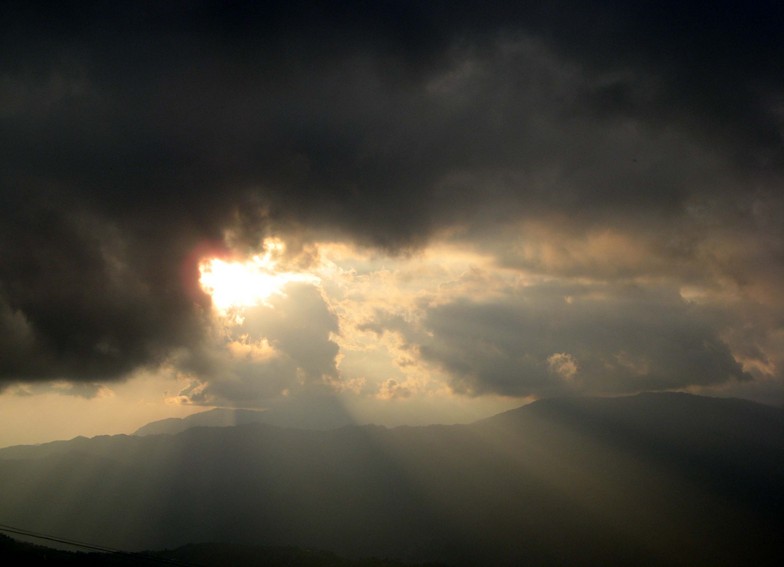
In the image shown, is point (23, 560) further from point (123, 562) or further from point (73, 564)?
point (123, 562)

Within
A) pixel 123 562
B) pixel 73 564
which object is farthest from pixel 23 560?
pixel 123 562

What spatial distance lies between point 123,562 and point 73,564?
37.4 metres

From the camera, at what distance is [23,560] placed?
477 feet

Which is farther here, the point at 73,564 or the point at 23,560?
the point at 73,564

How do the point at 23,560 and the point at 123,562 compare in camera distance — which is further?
the point at 123,562

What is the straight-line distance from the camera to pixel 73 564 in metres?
161

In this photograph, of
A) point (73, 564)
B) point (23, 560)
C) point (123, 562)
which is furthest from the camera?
point (123, 562)

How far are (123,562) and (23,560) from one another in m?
55.3

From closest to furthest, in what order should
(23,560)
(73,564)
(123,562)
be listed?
(23,560) → (73,564) → (123,562)

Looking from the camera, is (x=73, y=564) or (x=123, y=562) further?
(x=123, y=562)

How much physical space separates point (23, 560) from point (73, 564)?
1851cm

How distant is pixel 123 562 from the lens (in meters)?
194
